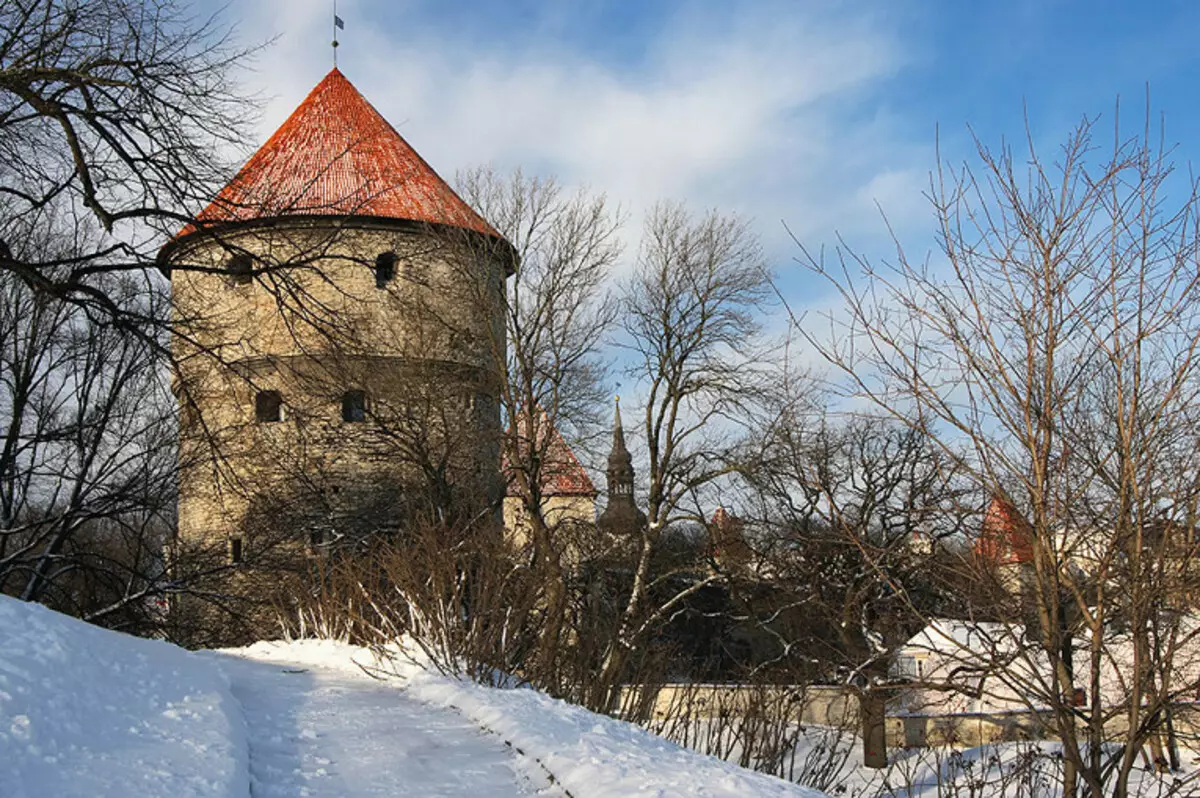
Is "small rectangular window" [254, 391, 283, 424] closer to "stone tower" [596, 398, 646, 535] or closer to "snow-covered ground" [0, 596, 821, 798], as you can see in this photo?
"stone tower" [596, 398, 646, 535]

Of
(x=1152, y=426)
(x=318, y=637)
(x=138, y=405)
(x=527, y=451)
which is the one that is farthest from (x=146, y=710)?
(x=527, y=451)

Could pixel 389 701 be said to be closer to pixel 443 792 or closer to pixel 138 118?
pixel 443 792

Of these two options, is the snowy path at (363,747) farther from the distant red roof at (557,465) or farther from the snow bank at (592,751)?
the distant red roof at (557,465)

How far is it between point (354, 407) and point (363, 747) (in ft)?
61.9

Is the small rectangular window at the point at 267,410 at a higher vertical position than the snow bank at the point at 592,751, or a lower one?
higher

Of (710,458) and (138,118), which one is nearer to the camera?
(138,118)

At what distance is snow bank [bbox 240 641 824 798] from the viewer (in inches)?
207

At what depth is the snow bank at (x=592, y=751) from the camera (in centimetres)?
527

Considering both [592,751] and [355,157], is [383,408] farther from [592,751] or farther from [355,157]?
[592,751]

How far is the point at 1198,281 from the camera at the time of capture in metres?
4.80

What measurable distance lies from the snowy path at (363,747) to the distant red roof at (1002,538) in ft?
7.61

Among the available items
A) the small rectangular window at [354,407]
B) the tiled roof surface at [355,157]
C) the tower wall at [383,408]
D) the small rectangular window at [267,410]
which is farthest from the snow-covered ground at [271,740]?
the small rectangular window at [267,410]

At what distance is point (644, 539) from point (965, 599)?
18.1 metres

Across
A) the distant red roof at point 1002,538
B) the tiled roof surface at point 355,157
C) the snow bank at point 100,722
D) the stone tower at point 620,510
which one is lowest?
the snow bank at point 100,722
